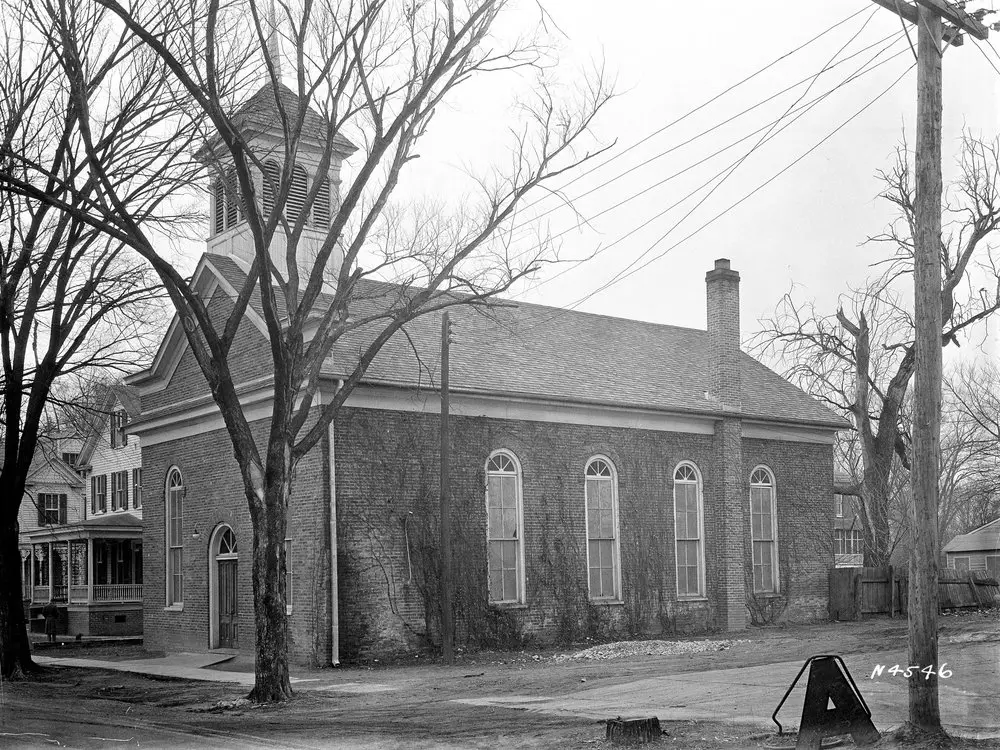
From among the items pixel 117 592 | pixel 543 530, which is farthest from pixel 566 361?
pixel 117 592

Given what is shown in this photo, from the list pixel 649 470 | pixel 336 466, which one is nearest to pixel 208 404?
pixel 336 466

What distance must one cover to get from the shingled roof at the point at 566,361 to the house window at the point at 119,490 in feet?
73.5

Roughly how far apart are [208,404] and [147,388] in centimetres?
390

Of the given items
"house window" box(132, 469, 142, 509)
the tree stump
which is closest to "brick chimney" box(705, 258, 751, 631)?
the tree stump

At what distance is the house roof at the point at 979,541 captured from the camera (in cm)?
5931

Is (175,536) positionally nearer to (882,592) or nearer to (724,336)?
(724,336)

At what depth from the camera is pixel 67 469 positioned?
174 feet

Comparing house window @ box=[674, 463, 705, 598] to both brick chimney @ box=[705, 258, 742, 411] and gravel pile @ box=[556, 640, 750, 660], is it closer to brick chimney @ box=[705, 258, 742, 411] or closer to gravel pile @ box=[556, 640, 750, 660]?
brick chimney @ box=[705, 258, 742, 411]

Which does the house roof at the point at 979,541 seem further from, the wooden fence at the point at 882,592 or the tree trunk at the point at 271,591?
the tree trunk at the point at 271,591

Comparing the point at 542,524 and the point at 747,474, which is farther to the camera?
the point at 747,474

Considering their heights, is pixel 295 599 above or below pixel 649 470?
below

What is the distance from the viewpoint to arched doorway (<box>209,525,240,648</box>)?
2497 centimetres

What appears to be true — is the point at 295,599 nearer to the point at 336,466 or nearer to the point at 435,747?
the point at 336,466

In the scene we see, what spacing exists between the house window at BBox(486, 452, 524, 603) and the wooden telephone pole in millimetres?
14438
